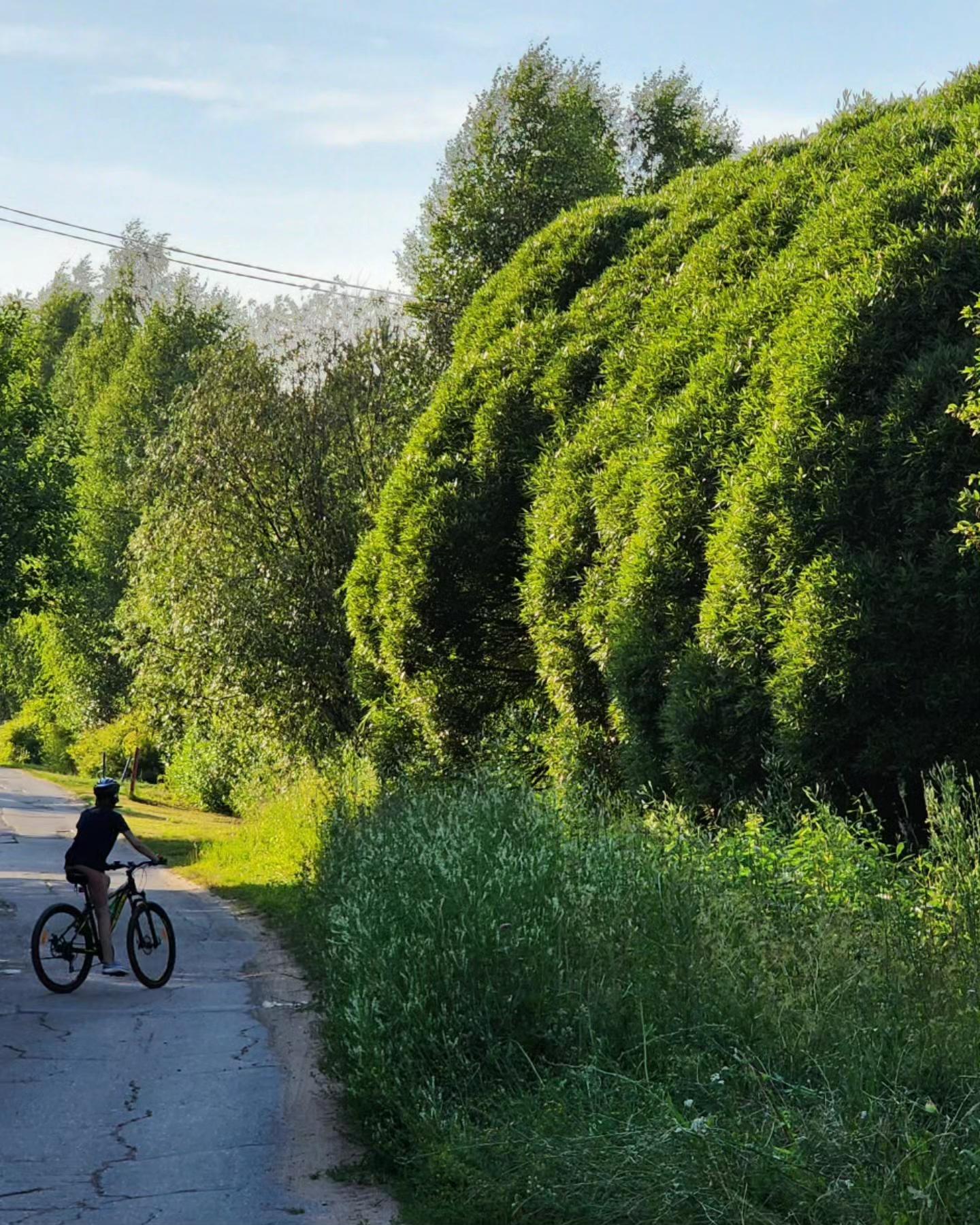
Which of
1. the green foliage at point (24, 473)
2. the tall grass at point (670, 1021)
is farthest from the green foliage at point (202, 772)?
the tall grass at point (670, 1021)

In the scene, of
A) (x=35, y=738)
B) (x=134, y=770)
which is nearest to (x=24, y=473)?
(x=134, y=770)

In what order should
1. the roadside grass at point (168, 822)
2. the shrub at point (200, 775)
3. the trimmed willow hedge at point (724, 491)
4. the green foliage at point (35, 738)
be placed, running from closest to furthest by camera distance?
1. the trimmed willow hedge at point (724, 491)
2. the roadside grass at point (168, 822)
3. the shrub at point (200, 775)
4. the green foliage at point (35, 738)

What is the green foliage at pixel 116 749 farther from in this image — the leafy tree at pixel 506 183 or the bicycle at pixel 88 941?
the bicycle at pixel 88 941

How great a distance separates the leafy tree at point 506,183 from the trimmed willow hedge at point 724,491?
11.2 m

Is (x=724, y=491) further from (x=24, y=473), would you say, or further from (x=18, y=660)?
(x=18, y=660)

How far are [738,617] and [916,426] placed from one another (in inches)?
66.2

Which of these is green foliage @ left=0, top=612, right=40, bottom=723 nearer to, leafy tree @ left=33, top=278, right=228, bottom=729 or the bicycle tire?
leafy tree @ left=33, top=278, right=228, bottom=729

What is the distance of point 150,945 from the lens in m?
12.5

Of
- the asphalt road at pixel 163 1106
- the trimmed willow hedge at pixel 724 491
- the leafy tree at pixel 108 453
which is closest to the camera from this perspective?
the asphalt road at pixel 163 1106

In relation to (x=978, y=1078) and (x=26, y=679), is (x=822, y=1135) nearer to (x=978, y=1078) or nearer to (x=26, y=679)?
(x=978, y=1078)

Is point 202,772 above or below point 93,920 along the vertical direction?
below

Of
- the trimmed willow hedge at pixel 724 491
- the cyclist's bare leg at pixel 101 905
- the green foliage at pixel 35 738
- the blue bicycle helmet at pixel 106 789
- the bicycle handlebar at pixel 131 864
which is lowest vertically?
the green foliage at pixel 35 738

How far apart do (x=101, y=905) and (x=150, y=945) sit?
56cm

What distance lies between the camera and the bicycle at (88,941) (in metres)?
12.0
